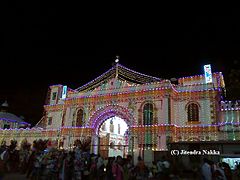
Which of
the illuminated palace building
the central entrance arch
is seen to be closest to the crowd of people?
the illuminated palace building

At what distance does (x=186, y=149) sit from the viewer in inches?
835

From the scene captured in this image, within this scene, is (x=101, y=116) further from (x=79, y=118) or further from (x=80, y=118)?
(x=79, y=118)

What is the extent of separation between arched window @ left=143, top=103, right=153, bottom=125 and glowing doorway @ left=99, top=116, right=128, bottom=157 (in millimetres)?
5371

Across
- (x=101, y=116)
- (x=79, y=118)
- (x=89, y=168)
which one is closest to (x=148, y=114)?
(x=101, y=116)

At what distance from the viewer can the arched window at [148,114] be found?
31.3m

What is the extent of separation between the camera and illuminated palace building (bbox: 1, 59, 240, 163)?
29.1 metres

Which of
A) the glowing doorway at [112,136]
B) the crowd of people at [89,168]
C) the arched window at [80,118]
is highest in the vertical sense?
the arched window at [80,118]

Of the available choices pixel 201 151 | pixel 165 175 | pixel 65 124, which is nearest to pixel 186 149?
pixel 201 151

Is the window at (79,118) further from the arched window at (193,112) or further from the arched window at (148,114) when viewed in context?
the arched window at (193,112)

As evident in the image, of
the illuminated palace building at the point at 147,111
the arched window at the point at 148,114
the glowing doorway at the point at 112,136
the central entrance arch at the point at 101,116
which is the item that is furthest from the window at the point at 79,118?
the arched window at the point at 148,114

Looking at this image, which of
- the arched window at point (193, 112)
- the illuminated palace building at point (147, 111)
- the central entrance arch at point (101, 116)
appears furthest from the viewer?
the central entrance arch at point (101, 116)

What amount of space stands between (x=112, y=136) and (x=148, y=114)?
11.8 m

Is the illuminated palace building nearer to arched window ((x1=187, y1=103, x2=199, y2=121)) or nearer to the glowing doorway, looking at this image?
arched window ((x1=187, y1=103, x2=199, y2=121))

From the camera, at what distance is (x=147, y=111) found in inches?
1256
